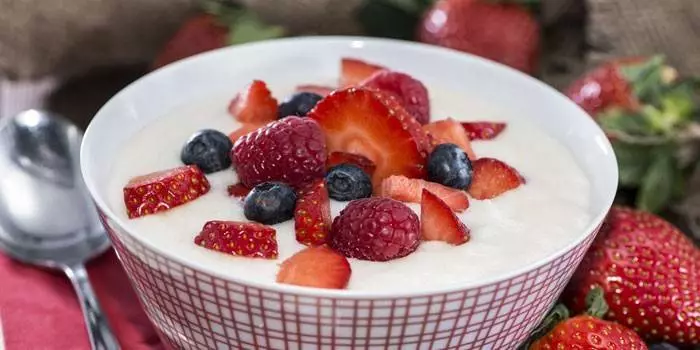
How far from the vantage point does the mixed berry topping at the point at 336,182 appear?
99 centimetres

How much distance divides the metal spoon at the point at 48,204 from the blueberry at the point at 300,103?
35 cm

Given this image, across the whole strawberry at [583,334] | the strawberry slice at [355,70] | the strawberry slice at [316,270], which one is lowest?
the whole strawberry at [583,334]

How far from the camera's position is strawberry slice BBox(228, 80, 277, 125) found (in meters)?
1.29

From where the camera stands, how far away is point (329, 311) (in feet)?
2.95

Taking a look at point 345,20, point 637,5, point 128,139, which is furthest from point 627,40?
point 128,139

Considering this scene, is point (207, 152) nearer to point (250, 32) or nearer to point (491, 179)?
point (491, 179)

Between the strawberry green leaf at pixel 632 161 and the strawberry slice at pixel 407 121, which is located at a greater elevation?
the strawberry slice at pixel 407 121

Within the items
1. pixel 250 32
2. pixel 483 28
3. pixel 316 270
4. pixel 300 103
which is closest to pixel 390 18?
pixel 483 28

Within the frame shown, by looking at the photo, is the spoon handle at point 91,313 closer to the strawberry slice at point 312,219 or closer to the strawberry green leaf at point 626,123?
the strawberry slice at point 312,219

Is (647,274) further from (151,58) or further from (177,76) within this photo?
(151,58)

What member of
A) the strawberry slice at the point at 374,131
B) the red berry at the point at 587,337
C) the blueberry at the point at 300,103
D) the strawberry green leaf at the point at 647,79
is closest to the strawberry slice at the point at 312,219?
the strawberry slice at the point at 374,131

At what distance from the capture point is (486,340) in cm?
101

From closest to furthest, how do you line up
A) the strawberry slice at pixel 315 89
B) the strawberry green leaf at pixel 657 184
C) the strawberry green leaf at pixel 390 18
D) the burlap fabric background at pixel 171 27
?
the strawberry slice at pixel 315 89, the strawberry green leaf at pixel 657 184, the burlap fabric background at pixel 171 27, the strawberry green leaf at pixel 390 18

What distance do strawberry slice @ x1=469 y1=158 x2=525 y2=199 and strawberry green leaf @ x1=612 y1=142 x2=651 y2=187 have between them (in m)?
0.47
